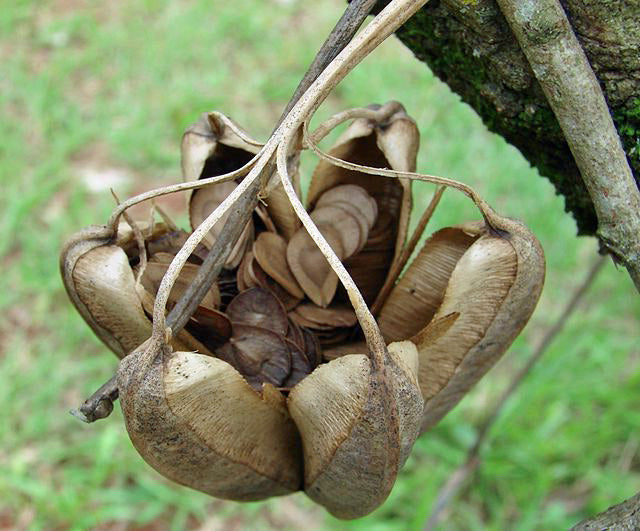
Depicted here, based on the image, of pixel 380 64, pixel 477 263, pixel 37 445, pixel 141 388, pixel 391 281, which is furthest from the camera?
pixel 380 64

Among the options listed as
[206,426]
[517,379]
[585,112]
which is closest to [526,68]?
[585,112]

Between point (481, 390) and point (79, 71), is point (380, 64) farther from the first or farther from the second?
point (481, 390)

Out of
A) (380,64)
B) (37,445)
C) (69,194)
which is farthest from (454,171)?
(37,445)

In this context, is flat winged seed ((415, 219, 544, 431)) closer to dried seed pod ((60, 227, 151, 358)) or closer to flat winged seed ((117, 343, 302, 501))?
flat winged seed ((117, 343, 302, 501))

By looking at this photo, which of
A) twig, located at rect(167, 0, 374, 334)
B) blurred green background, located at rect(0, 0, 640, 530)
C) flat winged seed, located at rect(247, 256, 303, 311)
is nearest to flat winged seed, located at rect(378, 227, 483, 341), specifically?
flat winged seed, located at rect(247, 256, 303, 311)

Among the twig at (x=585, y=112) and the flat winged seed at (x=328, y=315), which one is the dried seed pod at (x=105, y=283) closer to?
the flat winged seed at (x=328, y=315)
